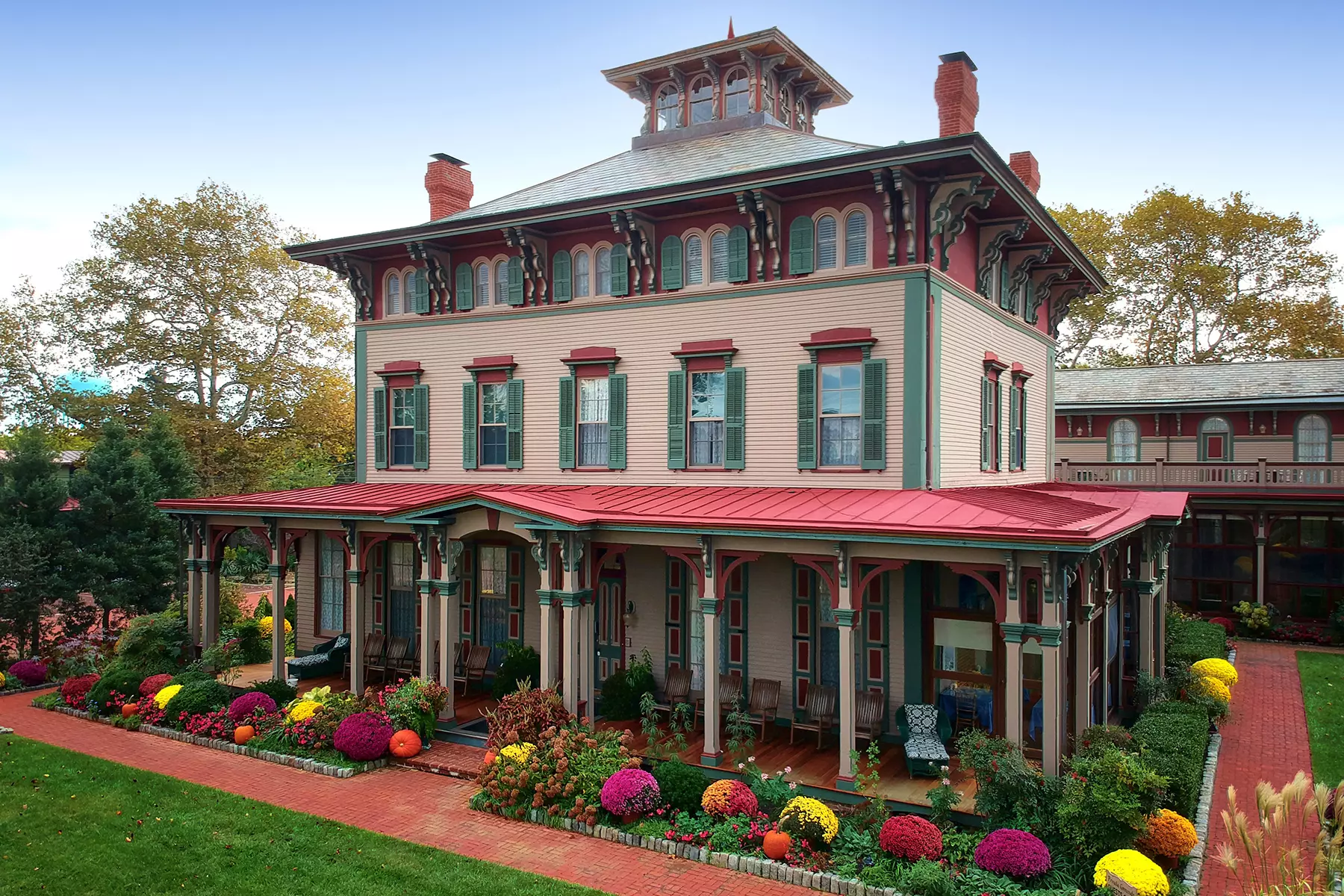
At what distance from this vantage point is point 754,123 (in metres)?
20.4

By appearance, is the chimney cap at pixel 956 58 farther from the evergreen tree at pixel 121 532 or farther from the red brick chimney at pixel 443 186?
the evergreen tree at pixel 121 532

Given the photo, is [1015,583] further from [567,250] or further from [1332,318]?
[1332,318]

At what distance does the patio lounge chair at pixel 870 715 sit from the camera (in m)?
14.5

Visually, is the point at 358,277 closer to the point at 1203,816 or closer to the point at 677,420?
the point at 677,420

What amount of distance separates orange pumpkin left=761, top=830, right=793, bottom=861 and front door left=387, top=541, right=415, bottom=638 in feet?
38.9

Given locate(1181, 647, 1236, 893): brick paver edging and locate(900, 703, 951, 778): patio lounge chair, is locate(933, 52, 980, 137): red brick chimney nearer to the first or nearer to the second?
locate(900, 703, 951, 778): patio lounge chair

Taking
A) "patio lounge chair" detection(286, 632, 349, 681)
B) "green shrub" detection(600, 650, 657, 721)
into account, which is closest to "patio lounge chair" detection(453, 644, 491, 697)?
"green shrub" detection(600, 650, 657, 721)

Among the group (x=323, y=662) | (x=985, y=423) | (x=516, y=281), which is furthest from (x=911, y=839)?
(x=323, y=662)

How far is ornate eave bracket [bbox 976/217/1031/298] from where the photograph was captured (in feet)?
54.3

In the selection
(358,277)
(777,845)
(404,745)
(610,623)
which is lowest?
(404,745)

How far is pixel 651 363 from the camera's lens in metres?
17.3

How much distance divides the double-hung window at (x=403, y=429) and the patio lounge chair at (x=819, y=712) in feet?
34.4

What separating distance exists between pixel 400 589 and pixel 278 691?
398cm

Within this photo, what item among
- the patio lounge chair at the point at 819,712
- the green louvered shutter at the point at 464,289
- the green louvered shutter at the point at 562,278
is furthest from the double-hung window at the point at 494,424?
the patio lounge chair at the point at 819,712
